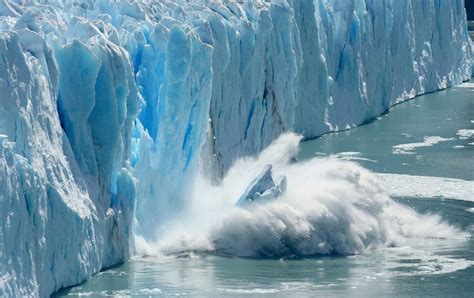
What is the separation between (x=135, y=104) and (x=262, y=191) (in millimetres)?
2299

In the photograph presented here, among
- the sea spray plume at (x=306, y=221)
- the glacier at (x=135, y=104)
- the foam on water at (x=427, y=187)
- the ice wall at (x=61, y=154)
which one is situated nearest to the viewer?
the ice wall at (x=61, y=154)

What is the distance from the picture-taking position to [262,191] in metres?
16.7

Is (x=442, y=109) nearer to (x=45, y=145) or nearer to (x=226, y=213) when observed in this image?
(x=226, y=213)

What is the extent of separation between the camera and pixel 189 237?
15828 millimetres

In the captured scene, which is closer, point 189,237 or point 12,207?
point 12,207

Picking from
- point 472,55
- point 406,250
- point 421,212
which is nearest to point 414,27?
point 472,55

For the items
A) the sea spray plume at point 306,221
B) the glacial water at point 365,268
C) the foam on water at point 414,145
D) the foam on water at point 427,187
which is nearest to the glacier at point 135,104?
the sea spray plume at point 306,221

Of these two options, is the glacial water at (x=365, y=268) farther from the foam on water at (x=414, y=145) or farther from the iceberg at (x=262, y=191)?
the foam on water at (x=414, y=145)

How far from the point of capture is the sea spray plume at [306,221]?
1595 cm

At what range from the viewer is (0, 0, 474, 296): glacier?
41.5ft

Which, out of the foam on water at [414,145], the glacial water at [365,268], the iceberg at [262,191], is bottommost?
the glacial water at [365,268]

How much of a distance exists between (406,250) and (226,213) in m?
1.99

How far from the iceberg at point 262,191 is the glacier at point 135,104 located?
0.69 metres

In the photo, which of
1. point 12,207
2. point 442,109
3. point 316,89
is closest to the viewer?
point 12,207
